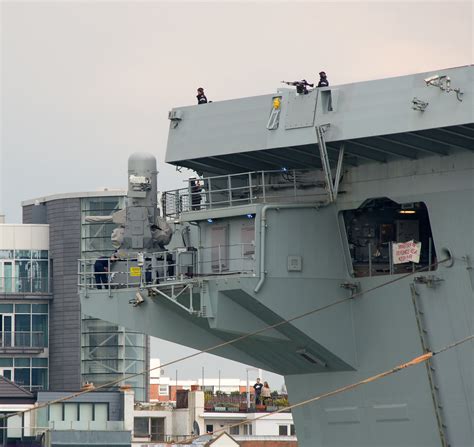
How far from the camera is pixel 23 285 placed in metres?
78.7

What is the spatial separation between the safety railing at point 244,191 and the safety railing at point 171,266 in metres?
0.94

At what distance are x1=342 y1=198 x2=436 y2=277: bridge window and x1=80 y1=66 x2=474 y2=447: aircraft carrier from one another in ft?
0.09

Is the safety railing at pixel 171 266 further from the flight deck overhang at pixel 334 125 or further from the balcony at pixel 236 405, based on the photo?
the balcony at pixel 236 405

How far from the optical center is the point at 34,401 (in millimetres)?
63656

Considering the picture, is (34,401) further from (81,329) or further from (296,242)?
(296,242)

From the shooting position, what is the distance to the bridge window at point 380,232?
3278 cm

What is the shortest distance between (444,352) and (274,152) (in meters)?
5.00

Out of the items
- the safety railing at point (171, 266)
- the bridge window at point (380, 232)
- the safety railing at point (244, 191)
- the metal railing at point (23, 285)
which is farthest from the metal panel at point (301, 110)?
the metal railing at point (23, 285)

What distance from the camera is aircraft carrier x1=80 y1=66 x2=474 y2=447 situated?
30.9 meters

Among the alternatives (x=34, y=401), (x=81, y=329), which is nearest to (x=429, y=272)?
(x=34, y=401)

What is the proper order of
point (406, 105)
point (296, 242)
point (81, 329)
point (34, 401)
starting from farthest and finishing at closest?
point (81, 329)
point (34, 401)
point (296, 242)
point (406, 105)

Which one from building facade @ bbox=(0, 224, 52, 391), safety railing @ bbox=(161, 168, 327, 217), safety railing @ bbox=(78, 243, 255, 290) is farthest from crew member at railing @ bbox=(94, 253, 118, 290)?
building facade @ bbox=(0, 224, 52, 391)

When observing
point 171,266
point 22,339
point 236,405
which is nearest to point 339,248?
point 171,266

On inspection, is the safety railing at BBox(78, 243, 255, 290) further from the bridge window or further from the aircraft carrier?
the bridge window
